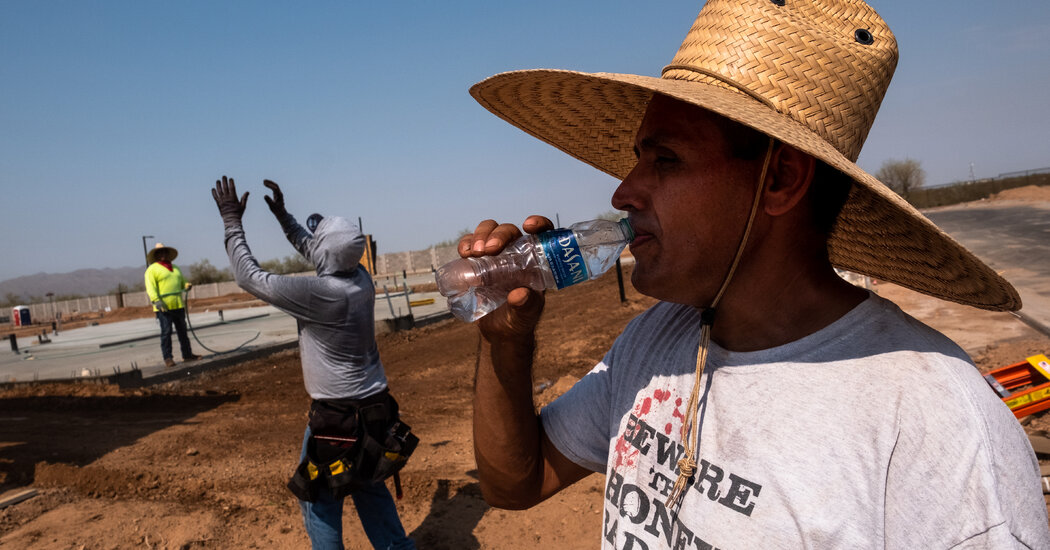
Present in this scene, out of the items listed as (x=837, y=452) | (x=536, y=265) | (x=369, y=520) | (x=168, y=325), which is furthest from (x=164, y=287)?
(x=837, y=452)

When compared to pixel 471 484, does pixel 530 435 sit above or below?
above

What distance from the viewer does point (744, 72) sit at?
1.53 meters

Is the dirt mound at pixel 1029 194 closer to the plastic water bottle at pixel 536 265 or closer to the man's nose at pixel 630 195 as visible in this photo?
the plastic water bottle at pixel 536 265

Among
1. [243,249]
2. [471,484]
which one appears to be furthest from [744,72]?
[471,484]

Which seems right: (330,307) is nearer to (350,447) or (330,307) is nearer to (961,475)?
(350,447)

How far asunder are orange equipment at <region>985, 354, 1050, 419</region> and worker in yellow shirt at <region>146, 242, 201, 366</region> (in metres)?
12.0

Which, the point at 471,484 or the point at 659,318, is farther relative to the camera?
the point at 471,484

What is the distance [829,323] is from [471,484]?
494 cm

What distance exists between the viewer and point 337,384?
4207 millimetres

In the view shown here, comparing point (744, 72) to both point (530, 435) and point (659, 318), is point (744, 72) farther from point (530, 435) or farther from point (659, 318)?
point (530, 435)

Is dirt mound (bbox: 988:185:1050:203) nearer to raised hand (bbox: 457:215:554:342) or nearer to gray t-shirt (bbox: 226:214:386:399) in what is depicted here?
gray t-shirt (bbox: 226:214:386:399)

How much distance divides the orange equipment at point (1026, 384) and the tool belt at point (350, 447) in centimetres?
415

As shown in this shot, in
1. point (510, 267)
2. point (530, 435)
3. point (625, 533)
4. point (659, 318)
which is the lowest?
point (625, 533)

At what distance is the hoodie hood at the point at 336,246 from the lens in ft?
13.9
